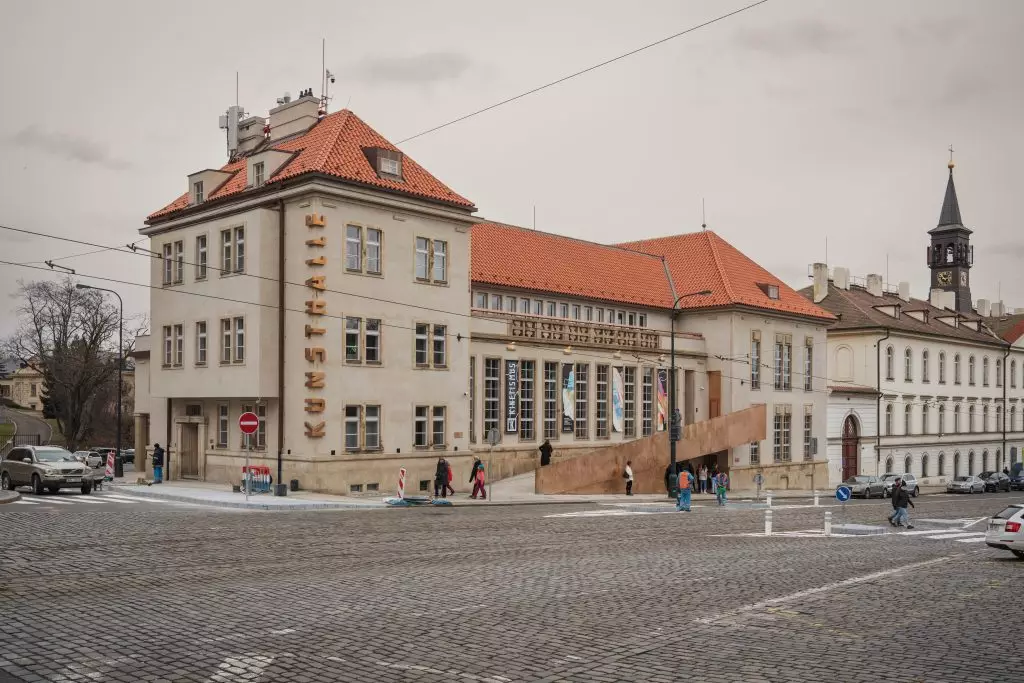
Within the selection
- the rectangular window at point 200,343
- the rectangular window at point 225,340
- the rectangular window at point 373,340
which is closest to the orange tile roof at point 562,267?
the rectangular window at point 373,340

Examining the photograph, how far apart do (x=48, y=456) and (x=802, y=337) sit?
43.3 meters

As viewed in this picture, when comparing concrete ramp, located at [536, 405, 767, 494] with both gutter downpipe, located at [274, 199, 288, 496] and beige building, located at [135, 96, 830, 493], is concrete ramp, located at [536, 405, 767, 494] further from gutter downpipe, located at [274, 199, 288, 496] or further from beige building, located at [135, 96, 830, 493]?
gutter downpipe, located at [274, 199, 288, 496]

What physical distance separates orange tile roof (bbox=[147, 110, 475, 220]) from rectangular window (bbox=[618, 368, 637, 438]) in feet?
50.8

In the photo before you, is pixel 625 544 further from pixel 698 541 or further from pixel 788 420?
pixel 788 420

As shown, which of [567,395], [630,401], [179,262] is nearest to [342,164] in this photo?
[179,262]

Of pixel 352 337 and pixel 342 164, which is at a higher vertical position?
pixel 342 164

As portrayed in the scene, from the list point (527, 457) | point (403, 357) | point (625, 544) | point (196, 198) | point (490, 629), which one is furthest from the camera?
point (527, 457)

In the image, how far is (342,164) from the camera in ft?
122

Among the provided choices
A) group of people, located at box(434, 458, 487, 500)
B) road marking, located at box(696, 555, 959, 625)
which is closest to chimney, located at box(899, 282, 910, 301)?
group of people, located at box(434, 458, 487, 500)

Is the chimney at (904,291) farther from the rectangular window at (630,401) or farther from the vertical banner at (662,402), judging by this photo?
the rectangular window at (630,401)

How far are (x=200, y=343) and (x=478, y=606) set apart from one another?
2894cm

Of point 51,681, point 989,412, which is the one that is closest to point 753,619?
point 51,681

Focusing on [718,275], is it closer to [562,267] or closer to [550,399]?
[562,267]

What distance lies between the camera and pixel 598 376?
1965 inches
